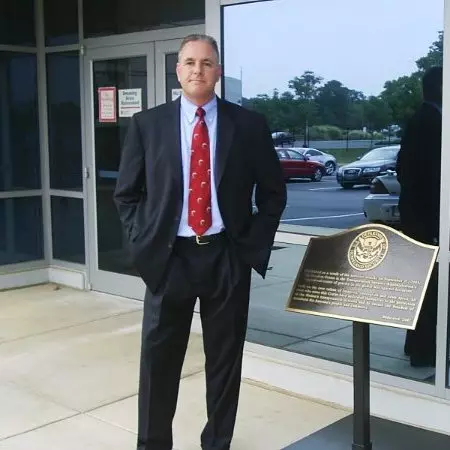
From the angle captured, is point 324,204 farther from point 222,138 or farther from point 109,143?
point 109,143

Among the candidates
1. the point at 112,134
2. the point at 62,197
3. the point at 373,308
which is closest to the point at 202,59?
the point at 373,308

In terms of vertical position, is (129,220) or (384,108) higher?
(384,108)

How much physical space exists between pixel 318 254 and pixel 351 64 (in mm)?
1361

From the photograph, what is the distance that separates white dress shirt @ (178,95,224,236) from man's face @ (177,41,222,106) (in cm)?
8

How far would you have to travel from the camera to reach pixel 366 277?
3217 mm

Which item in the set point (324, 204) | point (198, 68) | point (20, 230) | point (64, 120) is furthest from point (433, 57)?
point (20, 230)

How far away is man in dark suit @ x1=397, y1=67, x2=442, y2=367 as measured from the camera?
3900mm

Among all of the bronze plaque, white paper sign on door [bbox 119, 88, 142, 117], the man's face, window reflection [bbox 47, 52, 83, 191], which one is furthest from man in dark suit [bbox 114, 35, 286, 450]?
window reflection [bbox 47, 52, 83, 191]

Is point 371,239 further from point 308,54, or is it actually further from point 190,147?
point 308,54

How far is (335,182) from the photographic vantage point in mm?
4516

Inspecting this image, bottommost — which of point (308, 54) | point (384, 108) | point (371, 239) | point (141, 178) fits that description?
point (371, 239)

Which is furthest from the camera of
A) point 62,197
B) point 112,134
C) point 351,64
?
point 62,197

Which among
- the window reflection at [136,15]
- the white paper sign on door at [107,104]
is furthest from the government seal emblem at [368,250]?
the white paper sign on door at [107,104]

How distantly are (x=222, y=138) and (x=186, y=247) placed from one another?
501 mm
